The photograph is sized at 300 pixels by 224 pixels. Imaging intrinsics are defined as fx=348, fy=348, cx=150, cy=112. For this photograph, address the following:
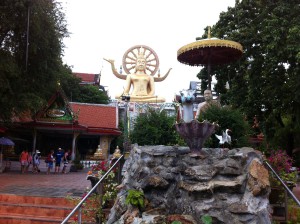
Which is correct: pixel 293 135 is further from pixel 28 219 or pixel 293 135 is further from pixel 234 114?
pixel 28 219

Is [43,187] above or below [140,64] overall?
below

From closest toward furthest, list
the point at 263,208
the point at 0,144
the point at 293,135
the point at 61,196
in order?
the point at 263,208 < the point at 61,196 < the point at 0,144 < the point at 293,135

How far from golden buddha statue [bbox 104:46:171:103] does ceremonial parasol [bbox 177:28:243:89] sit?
8760mm

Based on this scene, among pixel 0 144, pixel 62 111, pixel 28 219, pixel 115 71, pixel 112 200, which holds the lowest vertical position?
pixel 28 219

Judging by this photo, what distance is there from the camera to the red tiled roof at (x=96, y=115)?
74.2 feet

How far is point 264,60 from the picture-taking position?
511 inches

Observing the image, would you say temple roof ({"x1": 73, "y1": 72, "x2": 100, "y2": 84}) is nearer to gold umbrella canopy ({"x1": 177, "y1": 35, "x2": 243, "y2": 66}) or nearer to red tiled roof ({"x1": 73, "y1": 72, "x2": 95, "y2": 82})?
red tiled roof ({"x1": 73, "y1": 72, "x2": 95, "y2": 82})

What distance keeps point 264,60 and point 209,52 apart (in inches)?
104

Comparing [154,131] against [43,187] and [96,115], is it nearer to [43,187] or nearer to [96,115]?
[43,187]

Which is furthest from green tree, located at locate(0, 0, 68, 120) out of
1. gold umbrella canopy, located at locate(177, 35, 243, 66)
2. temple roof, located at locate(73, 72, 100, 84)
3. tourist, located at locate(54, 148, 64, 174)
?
temple roof, located at locate(73, 72, 100, 84)

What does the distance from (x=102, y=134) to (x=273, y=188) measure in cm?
1686

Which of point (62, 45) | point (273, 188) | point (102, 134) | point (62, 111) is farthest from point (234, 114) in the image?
point (102, 134)

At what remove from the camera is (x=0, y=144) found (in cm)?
1634

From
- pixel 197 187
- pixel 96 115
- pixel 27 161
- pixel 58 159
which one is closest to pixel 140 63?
pixel 96 115
